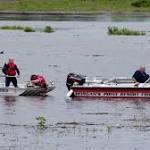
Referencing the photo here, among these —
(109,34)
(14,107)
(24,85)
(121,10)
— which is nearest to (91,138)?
(14,107)

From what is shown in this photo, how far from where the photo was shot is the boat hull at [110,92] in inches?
1457

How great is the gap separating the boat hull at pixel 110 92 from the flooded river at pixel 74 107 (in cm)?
36

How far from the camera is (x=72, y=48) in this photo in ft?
224

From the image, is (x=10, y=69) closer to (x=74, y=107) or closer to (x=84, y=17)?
(x=74, y=107)

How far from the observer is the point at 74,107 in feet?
115

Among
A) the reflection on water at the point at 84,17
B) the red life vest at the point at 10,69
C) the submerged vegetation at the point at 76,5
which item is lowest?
the red life vest at the point at 10,69

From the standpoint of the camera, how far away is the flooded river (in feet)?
85.0

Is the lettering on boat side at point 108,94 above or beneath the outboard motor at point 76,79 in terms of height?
beneath

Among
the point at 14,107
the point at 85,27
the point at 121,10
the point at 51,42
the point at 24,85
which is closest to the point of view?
the point at 14,107

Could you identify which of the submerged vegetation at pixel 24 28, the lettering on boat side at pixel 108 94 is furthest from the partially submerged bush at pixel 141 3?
the lettering on boat side at pixel 108 94

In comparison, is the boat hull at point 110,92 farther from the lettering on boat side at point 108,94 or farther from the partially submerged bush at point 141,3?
the partially submerged bush at point 141,3

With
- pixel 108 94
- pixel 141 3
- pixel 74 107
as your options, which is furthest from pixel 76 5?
pixel 74 107

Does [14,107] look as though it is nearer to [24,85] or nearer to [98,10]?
[24,85]

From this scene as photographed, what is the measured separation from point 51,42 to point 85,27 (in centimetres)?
1986
